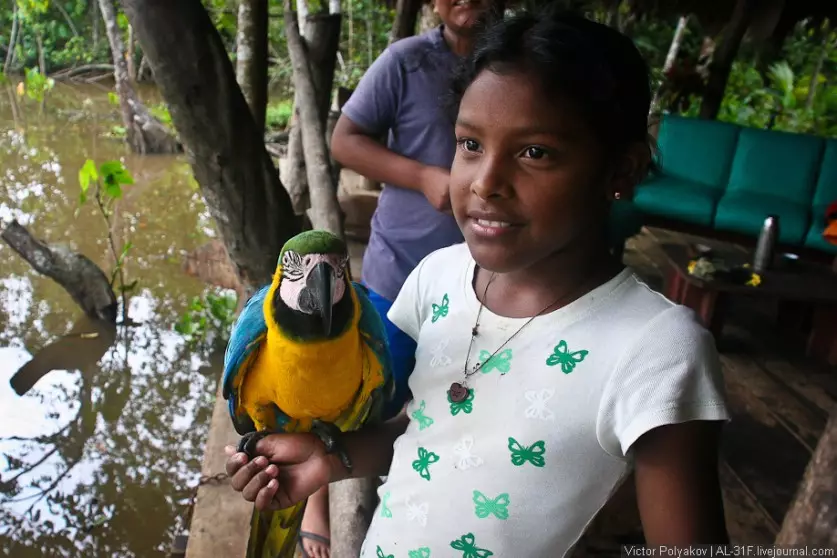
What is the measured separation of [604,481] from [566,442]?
0.22ft

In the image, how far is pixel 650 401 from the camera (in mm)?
654

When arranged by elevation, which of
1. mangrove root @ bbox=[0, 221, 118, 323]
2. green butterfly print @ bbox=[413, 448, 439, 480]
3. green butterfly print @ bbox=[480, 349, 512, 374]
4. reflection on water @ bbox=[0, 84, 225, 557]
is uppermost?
green butterfly print @ bbox=[480, 349, 512, 374]

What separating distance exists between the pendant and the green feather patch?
0.78 ft

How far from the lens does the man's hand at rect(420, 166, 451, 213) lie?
1168 millimetres

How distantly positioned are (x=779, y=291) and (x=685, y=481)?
312 cm

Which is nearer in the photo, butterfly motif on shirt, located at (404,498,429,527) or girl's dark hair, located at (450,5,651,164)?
girl's dark hair, located at (450,5,651,164)

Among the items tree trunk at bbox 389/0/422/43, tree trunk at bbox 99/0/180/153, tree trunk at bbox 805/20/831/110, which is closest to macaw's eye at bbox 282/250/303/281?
tree trunk at bbox 389/0/422/43

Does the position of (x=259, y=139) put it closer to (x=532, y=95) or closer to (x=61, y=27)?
(x=532, y=95)

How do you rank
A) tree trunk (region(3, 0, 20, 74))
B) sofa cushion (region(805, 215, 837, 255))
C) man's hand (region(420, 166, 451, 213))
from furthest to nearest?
1. tree trunk (region(3, 0, 20, 74))
2. sofa cushion (region(805, 215, 837, 255))
3. man's hand (region(420, 166, 451, 213))

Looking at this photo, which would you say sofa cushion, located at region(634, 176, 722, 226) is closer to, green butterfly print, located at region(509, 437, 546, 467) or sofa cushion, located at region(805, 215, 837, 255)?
sofa cushion, located at region(805, 215, 837, 255)

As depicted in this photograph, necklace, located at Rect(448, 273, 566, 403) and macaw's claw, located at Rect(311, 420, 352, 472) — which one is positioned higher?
necklace, located at Rect(448, 273, 566, 403)

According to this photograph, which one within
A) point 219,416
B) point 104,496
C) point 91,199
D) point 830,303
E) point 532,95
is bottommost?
point 104,496

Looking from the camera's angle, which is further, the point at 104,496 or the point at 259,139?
the point at 104,496

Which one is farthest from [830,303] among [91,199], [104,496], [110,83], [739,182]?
[110,83]
